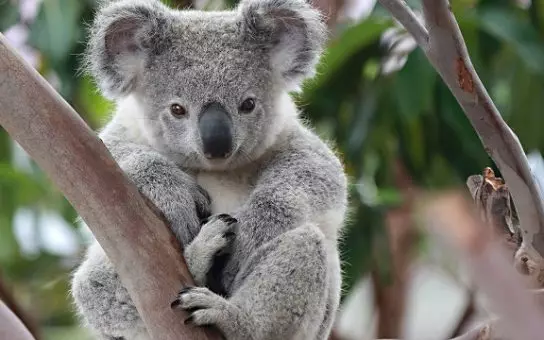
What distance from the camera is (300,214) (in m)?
2.24

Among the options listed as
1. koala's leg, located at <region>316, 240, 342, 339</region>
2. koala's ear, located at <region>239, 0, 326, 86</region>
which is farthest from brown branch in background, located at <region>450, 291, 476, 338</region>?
koala's ear, located at <region>239, 0, 326, 86</region>

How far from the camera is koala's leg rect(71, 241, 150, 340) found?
215cm

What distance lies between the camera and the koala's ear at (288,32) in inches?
95.5

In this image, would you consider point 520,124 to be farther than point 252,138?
Yes

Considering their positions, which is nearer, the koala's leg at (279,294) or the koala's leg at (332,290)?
the koala's leg at (279,294)

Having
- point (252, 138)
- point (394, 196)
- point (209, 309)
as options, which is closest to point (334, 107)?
point (394, 196)

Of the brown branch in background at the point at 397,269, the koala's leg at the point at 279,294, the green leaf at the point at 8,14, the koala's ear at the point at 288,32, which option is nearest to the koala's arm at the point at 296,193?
the koala's leg at the point at 279,294

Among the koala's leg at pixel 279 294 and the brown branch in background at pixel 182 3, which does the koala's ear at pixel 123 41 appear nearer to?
the koala's leg at pixel 279 294

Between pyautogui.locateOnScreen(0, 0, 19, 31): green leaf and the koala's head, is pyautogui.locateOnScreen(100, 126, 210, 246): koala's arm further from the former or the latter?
pyautogui.locateOnScreen(0, 0, 19, 31): green leaf

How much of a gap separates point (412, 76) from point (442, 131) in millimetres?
496

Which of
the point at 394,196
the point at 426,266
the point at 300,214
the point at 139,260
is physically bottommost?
the point at 426,266

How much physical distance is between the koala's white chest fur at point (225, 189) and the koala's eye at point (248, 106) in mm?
226

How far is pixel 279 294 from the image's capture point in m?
1.99

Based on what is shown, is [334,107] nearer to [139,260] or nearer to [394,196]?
[394,196]
